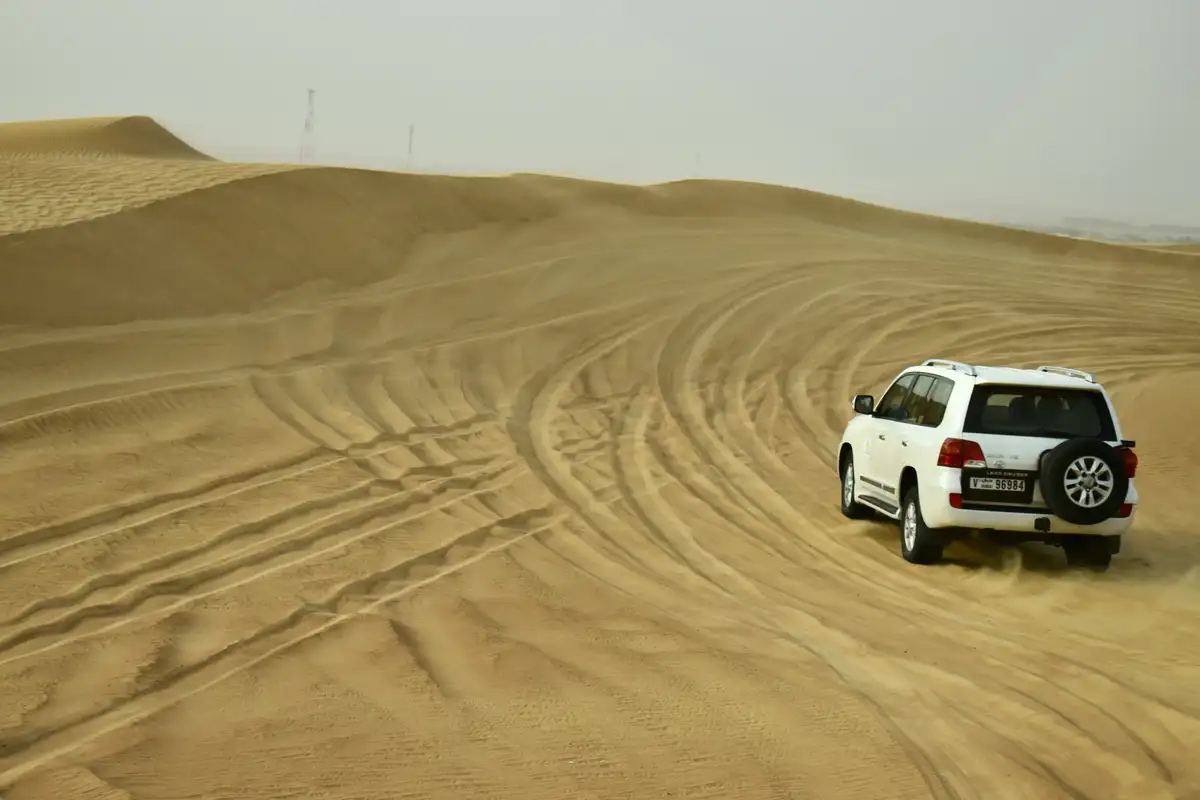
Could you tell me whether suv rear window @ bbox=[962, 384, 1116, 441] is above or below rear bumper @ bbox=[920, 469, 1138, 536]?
above

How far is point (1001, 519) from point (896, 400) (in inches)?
100.0

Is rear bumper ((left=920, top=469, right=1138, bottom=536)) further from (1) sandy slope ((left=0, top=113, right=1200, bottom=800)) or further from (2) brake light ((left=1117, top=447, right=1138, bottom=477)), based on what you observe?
(1) sandy slope ((left=0, top=113, right=1200, bottom=800))

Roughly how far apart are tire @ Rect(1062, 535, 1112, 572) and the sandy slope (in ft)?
0.95

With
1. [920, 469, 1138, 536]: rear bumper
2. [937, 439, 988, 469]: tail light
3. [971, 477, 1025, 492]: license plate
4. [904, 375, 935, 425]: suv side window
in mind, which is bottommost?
[920, 469, 1138, 536]: rear bumper

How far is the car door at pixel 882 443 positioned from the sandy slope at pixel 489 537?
0.51 meters

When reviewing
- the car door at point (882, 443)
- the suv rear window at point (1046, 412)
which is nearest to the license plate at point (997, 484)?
the suv rear window at point (1046, 412)

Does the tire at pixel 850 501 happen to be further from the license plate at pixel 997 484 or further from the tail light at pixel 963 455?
the license plate at pixel 997 484

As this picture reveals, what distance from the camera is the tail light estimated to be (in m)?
10.4

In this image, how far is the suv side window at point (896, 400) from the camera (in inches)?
478

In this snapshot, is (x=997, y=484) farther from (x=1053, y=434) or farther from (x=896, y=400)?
(x=896, y=400)

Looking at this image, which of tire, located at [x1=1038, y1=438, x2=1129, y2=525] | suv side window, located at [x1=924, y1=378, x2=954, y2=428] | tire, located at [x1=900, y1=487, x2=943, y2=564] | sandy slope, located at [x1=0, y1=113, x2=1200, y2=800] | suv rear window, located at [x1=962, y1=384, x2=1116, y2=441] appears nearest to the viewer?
sandy slope, located at [x1=0, y1=113, x2=1200, y2=800]

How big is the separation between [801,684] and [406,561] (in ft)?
10.9

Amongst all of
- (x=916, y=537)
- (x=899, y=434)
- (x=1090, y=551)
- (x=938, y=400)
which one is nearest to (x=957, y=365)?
(x=938, y=400)

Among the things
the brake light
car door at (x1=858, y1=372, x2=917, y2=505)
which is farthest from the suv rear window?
car door at (x1=858, y1=372, x2=917, y2=505)
